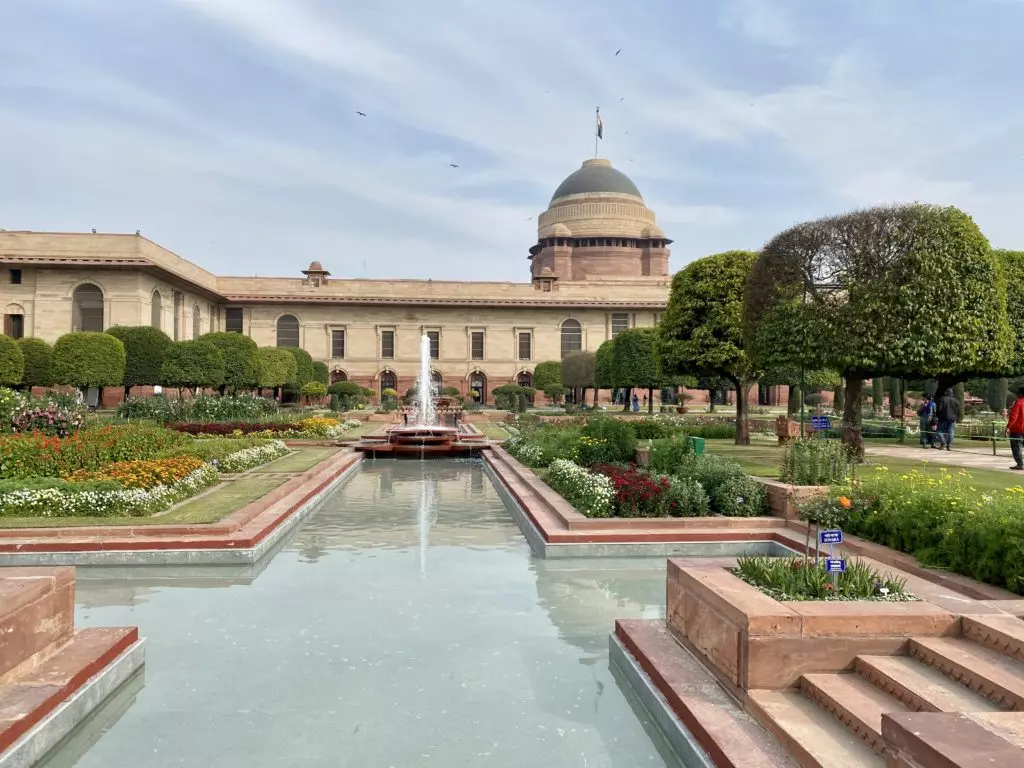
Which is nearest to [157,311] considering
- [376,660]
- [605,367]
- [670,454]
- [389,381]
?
[389,381]

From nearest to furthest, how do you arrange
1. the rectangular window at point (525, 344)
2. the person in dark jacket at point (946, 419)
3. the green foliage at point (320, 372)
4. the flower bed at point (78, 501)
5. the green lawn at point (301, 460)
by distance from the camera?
the flower bed at point (78, 501)
the green lawn at point (301, 460)
the person in dark jacket at point (946, 419)
the green foliage at point (320, 372)
the rectangular window at point (525, 344)

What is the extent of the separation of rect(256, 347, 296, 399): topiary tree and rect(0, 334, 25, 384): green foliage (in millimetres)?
8559

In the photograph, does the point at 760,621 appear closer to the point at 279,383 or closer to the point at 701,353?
the point at 701,353

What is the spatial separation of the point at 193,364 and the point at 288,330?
792 inches

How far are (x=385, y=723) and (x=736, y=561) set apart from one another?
256 centimetres

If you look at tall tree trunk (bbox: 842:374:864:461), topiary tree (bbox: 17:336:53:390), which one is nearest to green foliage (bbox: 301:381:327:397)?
topiary tree (bbox: 17:336:53:390)

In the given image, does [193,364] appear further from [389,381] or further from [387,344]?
[389,381]

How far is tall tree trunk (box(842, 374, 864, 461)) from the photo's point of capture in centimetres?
1252

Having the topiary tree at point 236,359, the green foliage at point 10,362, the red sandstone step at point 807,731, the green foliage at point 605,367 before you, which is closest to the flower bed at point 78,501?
the red sandstone step at point 807,731

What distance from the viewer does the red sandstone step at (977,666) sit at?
10.3 ft

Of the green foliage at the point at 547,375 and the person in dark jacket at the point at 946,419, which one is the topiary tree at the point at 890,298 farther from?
the green foliage at the point at 547,375

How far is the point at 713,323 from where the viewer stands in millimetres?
18625

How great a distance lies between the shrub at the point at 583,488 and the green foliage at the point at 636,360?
24237 mm

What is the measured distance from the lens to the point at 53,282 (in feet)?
117
